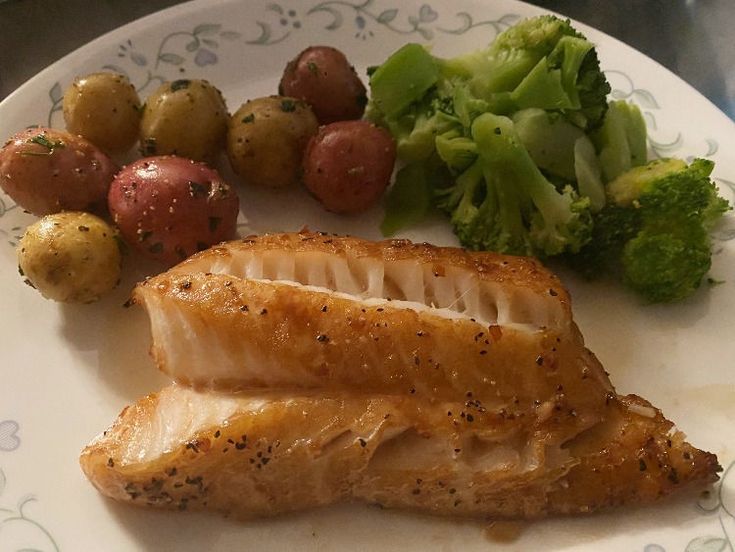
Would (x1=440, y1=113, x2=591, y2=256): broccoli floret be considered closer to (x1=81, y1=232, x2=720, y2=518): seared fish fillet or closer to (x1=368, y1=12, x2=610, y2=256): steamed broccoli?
(x1=368, y1=12, x2=610, y2=256): steamed broccoli

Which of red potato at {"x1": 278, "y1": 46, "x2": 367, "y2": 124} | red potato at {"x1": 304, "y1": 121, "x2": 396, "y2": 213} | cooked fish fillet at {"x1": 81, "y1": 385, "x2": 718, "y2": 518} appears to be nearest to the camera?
cooked fish fillet at {"x1": 81, "y1": 385, "x2": 718, "y2": 518}

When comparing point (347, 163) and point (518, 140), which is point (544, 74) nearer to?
point (518, 140)

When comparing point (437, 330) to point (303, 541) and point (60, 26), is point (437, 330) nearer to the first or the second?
point (303, 541)

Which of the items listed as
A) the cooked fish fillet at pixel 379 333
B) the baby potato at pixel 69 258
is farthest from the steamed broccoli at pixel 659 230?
the baby potato at pixel 69 258

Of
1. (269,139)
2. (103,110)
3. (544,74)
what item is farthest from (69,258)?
(544,74)

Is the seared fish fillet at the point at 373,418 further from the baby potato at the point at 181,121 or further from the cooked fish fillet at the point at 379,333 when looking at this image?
the baby potato at the point at 181,121

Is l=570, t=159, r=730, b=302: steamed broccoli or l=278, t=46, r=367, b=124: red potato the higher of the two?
l=278, t=46, r=367, b=124: red potato

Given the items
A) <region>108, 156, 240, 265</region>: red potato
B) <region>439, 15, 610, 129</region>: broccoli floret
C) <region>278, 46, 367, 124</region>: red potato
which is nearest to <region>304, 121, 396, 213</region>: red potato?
<region>278, 46, 367, 124</region>: red potato
